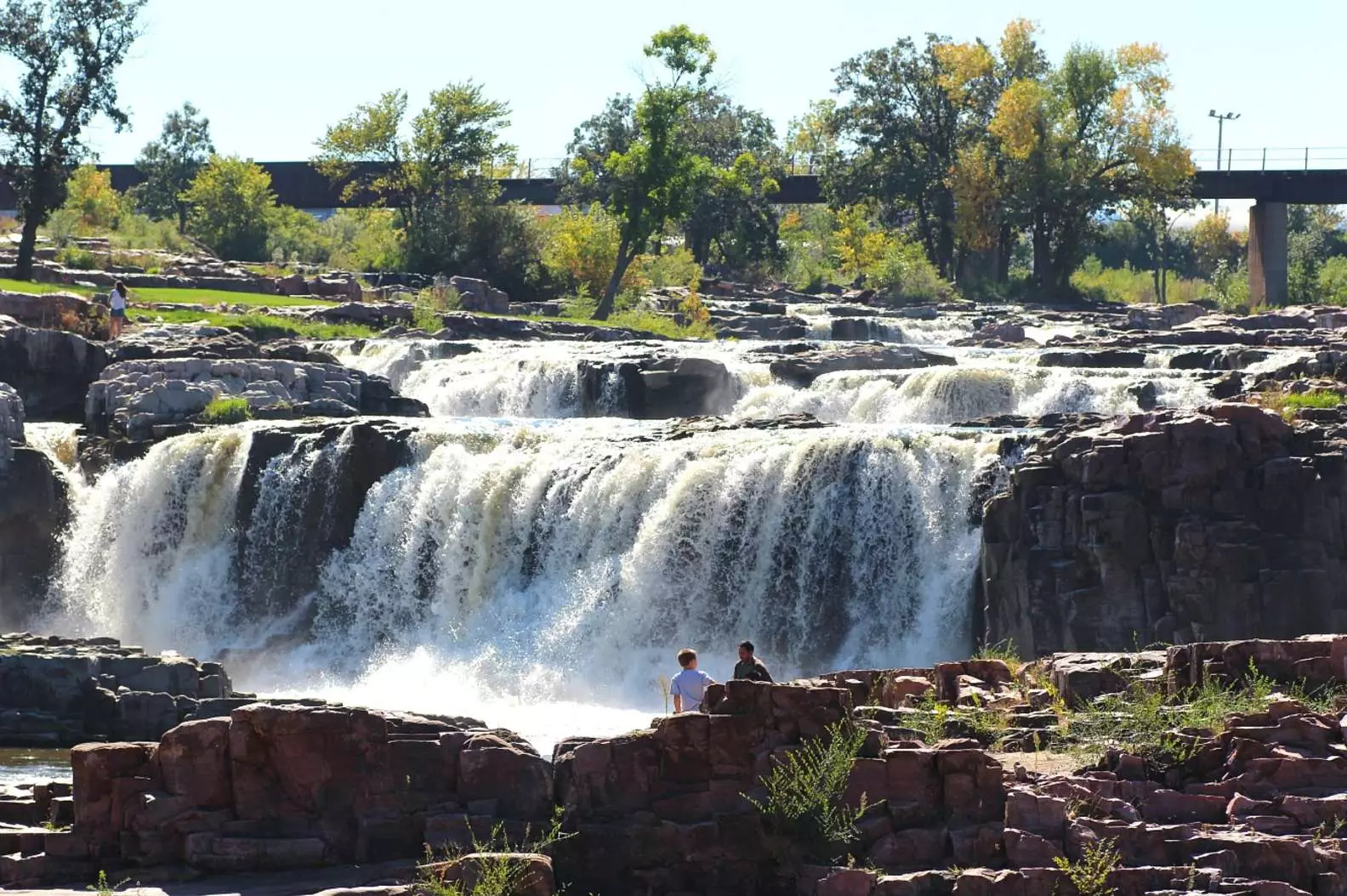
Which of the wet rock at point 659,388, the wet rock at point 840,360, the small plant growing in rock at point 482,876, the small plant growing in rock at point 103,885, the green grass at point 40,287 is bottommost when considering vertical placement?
the small plant growing in rock at point 103,885

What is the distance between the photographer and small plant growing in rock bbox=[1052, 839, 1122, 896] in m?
15.8

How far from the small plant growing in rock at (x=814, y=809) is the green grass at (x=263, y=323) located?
32.7 m

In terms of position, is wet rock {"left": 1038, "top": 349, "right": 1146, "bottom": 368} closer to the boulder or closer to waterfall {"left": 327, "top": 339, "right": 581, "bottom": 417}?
waterfall {"left": 327, "top": 339, "right": 581, "bottom": 417}

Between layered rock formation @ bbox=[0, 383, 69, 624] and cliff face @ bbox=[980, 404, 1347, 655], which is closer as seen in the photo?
cliff face @ bbox=[980, 404, 1347, 655]

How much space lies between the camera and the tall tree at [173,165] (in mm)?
84312

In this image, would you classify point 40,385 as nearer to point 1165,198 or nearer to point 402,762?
point 402,762

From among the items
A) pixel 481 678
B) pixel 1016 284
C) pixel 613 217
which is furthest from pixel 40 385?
pixel 1016 284

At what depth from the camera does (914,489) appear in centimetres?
3050

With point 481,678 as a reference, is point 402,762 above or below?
above

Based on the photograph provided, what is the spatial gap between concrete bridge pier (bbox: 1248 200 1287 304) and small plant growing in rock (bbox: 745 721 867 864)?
5225 centimetres

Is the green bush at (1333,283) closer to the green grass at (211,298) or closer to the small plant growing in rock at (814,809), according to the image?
the green grass at (211,298)

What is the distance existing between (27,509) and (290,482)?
15.0 ft

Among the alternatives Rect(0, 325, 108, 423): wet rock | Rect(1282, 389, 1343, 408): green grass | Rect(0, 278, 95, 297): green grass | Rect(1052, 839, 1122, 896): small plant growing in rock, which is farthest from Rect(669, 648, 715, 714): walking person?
Rect(0, 278, 95, 297): green grass

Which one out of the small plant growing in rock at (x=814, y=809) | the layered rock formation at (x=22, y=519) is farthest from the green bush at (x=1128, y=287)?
the small plant growing in rock at (x=814, y=809)
